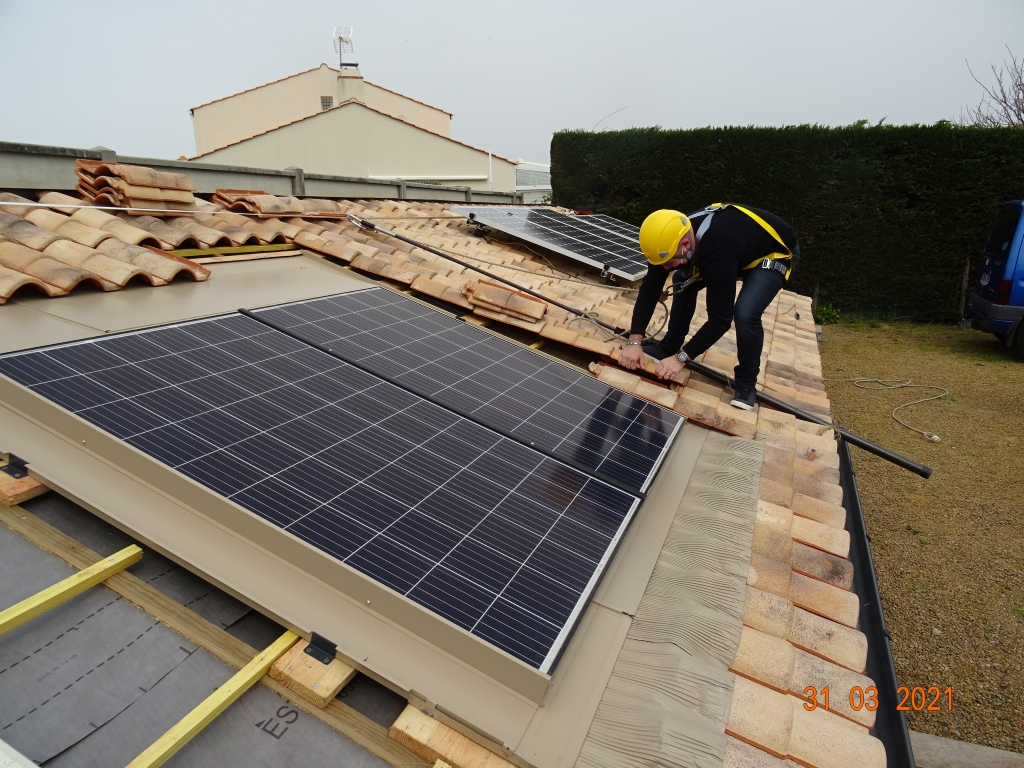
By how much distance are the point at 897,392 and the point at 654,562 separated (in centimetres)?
1492

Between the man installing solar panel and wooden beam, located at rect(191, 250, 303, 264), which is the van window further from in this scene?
wooden beam, located at rect(191, 250, 303, 264)

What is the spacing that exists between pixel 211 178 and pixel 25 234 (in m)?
6.20

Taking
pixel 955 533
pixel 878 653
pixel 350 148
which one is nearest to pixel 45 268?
pixel 878 653

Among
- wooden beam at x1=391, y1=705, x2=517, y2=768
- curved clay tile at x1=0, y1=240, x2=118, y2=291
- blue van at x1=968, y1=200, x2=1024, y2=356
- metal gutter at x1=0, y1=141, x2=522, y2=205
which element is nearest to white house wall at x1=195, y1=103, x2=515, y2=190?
metal gutter at x1=0, y1=141, x2=522, y2=205

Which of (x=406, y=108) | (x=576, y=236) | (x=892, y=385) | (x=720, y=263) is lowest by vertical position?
(x=892, y=385)

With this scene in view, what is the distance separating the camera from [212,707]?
2160mm

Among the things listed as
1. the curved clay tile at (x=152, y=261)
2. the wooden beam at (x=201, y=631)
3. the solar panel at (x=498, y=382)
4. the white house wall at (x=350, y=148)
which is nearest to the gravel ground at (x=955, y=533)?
the solar panel at (x=498, y=382)

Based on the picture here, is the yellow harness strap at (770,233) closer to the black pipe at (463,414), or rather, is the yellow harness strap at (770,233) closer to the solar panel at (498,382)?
the solar panel at (498,382)

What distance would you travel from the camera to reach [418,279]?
22.0 ft

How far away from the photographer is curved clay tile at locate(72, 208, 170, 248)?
225 inches

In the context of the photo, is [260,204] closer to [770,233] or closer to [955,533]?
[770,233]

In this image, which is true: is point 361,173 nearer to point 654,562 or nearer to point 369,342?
point 369,342

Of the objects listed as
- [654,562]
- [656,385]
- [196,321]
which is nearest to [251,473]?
[196,321]

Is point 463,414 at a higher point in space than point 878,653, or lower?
higher
